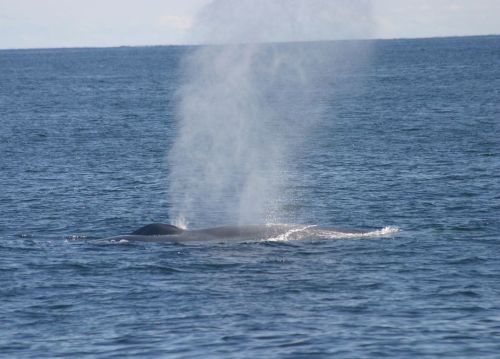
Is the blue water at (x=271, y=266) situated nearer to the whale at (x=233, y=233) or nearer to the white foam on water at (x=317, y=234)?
the white foam on water at (x=317, y=234)

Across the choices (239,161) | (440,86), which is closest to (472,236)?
(239,161)

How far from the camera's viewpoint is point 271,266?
138 ft

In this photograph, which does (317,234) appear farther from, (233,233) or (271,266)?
(271,266)

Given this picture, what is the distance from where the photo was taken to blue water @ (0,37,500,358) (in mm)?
32562

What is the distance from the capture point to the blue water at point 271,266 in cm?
3256

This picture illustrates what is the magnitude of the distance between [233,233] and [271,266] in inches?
232

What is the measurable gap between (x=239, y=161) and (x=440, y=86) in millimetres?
88420

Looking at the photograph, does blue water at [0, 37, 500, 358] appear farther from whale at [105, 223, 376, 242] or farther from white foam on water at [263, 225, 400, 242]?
whale at [105, 223, 376, 242]

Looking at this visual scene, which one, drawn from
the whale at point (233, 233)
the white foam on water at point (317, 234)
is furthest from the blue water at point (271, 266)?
the whale at point (233, 233)

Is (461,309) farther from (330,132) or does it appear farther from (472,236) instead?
(330,132)

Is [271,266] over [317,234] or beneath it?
beneath

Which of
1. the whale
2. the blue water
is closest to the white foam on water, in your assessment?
the whale

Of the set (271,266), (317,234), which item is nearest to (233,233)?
(317,234)

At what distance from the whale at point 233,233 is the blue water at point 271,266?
1.12 m
